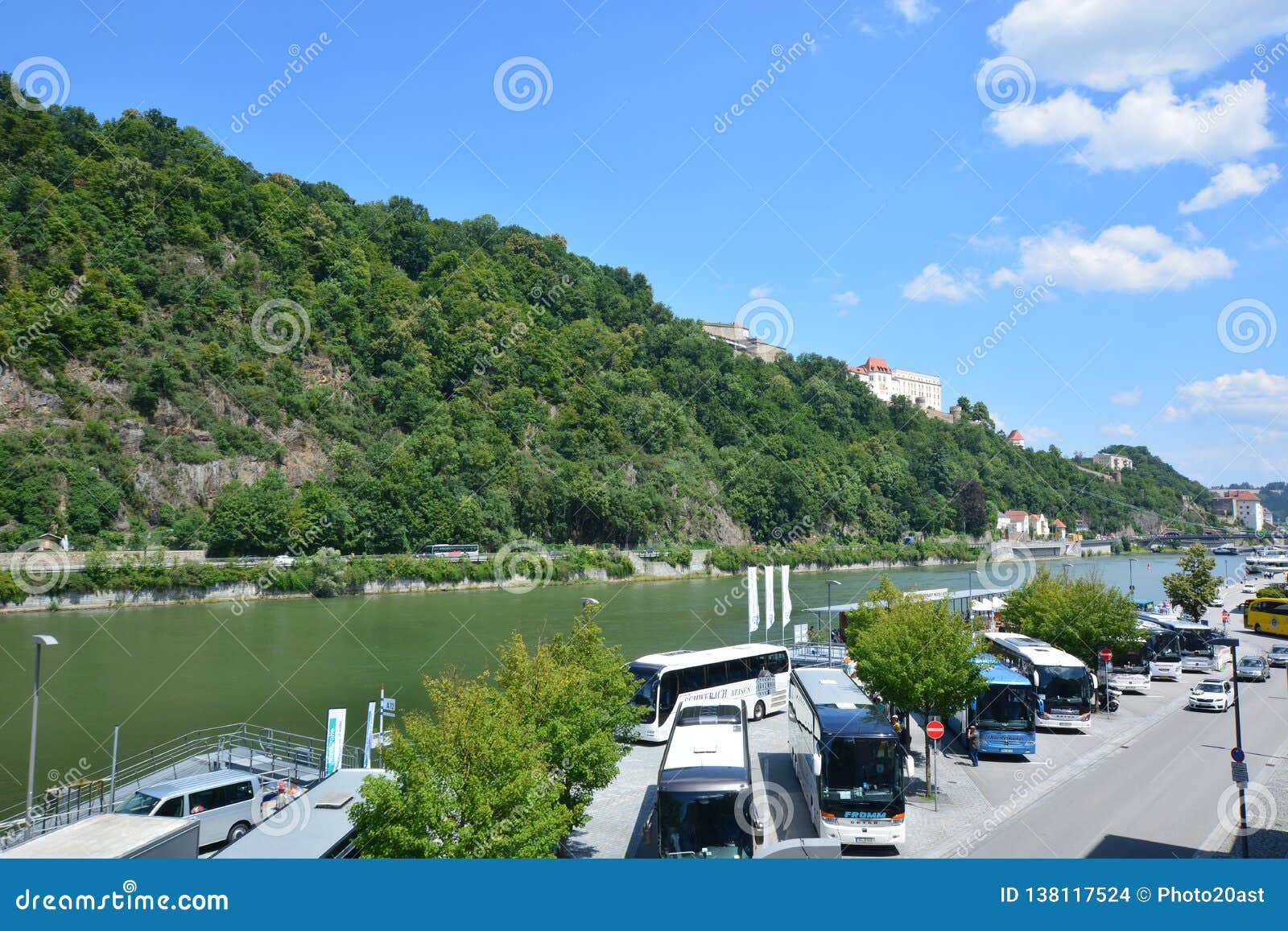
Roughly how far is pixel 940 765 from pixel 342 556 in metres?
49.2

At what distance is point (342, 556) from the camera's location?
59.2m

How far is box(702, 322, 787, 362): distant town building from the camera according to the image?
158 metres

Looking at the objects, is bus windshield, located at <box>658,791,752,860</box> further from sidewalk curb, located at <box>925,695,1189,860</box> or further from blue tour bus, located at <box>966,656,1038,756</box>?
blue tour bus, located at <box>966,656,1038,756</box>

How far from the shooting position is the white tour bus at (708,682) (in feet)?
66.1

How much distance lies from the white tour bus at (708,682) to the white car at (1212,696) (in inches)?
451

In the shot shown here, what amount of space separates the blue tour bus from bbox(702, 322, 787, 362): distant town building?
13369 centimetres

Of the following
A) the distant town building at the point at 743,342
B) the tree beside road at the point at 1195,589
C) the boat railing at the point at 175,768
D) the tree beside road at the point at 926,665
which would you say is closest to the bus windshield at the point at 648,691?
the tree beside road at the point at 926,665

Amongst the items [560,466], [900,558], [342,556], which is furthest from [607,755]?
[900,558]

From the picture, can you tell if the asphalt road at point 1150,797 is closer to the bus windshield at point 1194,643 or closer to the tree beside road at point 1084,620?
the tree beside road at point 1084,620

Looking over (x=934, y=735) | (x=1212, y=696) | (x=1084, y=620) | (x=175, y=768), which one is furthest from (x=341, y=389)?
(x=934, y=735)

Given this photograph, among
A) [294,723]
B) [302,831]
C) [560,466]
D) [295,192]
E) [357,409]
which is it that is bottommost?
[294,723]

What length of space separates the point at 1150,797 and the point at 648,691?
404 inches

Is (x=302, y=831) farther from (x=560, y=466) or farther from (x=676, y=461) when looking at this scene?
(x=676, y=461)

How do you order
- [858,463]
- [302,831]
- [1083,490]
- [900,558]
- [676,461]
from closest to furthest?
[302,831] → [676,461] → [900,558] → [858,463] → [1083,490]
